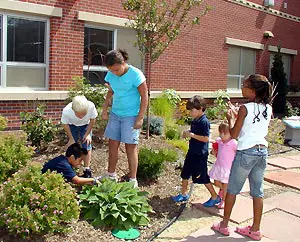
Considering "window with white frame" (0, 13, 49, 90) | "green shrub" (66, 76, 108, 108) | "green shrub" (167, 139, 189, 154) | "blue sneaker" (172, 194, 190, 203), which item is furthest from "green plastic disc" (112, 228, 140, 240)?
"window with white frame" (0, 13, 49, 90)

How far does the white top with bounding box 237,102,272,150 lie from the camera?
401cm

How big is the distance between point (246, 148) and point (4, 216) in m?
2.39

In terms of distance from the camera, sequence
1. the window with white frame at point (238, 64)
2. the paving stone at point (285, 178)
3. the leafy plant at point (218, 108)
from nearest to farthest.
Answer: the paving stone at point (285, 178)
the leafy plant at point (218, 108)
the window with white frame at point (238, 64)

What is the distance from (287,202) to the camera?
5.48 metres

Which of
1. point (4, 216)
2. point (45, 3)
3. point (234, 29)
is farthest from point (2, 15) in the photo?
point (234, 29)

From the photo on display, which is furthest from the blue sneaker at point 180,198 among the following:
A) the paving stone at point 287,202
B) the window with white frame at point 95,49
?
the window with white frame at point 95,49

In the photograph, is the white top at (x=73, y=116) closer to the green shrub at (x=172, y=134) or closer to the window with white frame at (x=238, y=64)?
the green shrub at (x=172, y=134)

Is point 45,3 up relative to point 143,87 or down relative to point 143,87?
up

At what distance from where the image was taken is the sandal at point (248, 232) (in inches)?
164

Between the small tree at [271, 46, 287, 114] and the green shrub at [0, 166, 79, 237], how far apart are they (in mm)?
13373

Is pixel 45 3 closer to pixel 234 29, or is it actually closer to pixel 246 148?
pixel 246 148

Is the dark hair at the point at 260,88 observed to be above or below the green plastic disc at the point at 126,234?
above

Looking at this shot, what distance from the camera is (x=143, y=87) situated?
195 inches

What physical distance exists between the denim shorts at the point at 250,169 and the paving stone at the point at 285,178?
A: 2.32 meters
